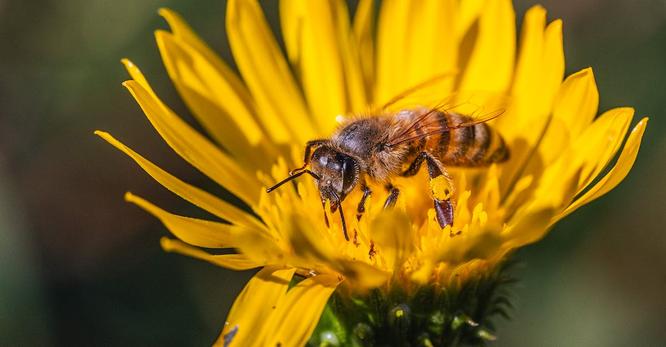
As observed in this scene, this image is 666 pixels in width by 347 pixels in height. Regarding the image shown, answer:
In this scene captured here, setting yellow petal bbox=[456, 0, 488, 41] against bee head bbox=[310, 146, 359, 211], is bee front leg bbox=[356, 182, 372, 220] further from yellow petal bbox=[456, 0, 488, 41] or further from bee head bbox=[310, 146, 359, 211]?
yellow petal bbox=[456, 0, 488, 41]

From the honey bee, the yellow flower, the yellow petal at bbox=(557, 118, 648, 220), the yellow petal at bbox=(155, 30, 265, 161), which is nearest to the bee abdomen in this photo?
the honey bee

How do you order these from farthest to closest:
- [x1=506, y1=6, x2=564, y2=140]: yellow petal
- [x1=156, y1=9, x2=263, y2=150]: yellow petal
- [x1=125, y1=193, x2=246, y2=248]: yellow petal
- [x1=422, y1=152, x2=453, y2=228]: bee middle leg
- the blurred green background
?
the blurred green background
[x1=156, y1=9, x2=263, y2=150]: yellow petal
[x1=506, y1=6, x2=564, y2=140]: yellow petal
[x1=422, y1=152, x2=453, y2=228]: bee middle leg
[x1=125, y1=193, x2=246, y2=248]: yellow petal

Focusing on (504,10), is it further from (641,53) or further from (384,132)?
(641,53)

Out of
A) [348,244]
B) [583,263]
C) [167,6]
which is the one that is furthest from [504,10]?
[167,6]

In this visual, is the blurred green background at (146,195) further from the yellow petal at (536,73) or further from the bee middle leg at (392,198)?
the bee middle leg at (392,198)

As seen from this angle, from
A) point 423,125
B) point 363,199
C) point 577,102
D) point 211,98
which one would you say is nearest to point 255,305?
point 363,199
